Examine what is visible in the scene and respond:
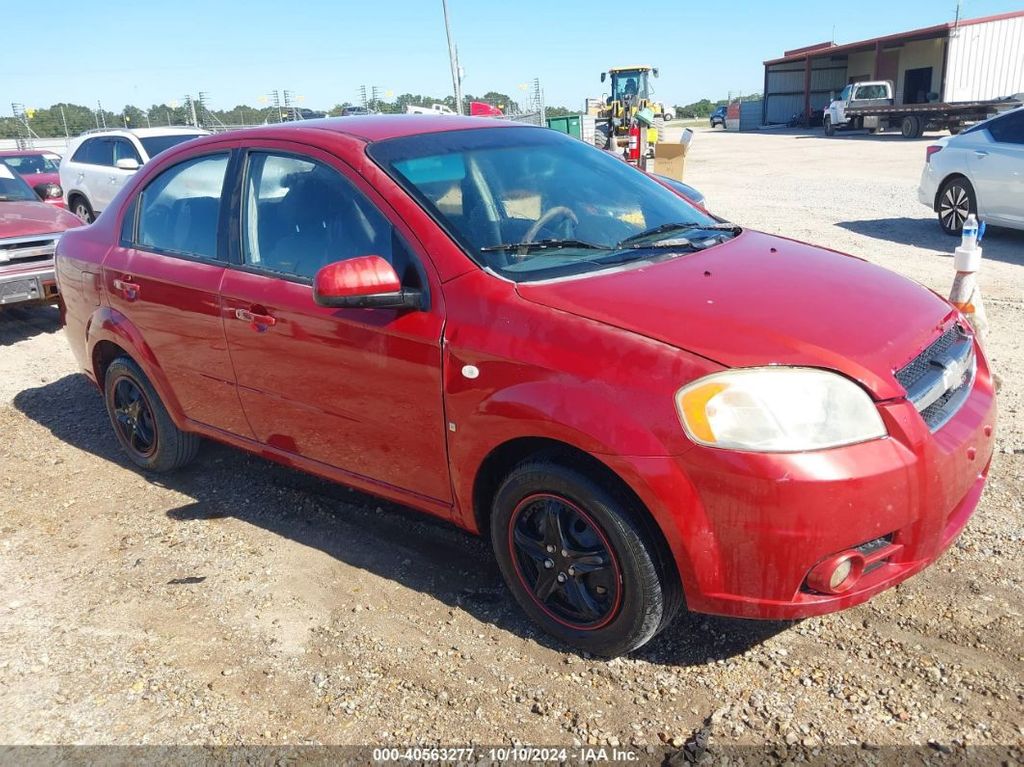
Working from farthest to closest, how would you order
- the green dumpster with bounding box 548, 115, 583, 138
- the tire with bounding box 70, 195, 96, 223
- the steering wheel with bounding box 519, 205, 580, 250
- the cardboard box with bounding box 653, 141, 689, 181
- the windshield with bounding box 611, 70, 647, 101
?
the windshield with bounding box 611, 70, 647, 101 → the green dumpster with bounding box 548, 115, 583, 138 → the cardboard box with bounding box 653, 141, 689, 181 → the tire with bounding box 70, 195, 96, 223 → the steering wheel with bounding box 519, 205, 580, 250

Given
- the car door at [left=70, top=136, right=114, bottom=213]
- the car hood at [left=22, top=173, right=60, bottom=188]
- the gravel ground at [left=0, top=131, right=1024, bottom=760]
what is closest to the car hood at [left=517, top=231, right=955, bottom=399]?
the gravel ground at [left=0, top=131, right=1024, bottom=760]

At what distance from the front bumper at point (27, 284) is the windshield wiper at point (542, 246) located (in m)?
6.36

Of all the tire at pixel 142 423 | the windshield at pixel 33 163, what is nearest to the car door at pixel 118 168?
the windshield at pixel 33 163

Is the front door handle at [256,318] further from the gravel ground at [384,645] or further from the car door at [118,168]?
the car door at [118,168]

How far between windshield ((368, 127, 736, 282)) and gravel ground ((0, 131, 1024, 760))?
36.7 inches

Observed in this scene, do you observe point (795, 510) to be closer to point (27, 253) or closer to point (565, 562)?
point (565, 562)

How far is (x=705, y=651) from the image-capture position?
9.75 feet

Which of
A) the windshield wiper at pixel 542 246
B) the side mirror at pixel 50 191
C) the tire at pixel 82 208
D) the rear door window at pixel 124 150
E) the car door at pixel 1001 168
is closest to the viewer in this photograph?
the windshield wiper at pixel 542 246

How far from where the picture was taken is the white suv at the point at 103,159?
12.3m

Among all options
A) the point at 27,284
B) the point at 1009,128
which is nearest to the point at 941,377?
the point at 27,284

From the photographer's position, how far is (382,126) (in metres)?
3.67

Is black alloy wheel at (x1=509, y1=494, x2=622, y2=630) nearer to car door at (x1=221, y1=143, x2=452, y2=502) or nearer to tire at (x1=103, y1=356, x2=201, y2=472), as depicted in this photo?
car door at (x1=221, y1=143, x2=452, y2=502)

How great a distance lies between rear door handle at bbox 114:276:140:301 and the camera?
4.28 m

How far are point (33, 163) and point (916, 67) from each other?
4126 cm
